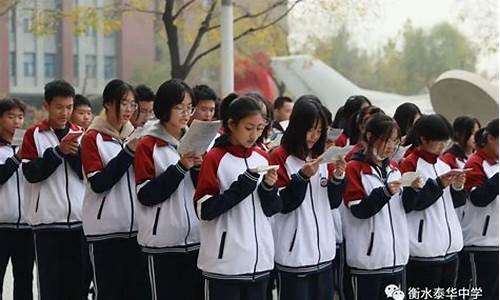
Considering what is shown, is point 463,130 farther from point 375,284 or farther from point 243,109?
point 243,109

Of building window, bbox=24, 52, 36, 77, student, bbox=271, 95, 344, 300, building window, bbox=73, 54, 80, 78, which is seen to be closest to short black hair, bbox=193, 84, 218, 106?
student, bbox=271, 95, 344, 300

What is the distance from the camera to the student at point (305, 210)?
3.77m

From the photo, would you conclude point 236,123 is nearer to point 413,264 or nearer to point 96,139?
point 96,139

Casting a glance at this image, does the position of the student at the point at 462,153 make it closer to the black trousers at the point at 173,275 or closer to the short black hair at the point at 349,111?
the short black hair at the point at 349,111

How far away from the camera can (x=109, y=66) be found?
26.6 m

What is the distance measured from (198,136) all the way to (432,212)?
1.40 metres

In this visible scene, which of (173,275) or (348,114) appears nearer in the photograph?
(173,275)

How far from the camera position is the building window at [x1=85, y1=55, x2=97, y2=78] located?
2575cm

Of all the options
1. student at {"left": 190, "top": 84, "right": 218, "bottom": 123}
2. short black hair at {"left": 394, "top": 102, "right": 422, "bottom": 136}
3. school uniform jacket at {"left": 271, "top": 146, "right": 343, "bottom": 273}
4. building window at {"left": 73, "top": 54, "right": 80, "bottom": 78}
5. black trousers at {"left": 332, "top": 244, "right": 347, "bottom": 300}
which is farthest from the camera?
building window at {"left": 73, "top": 54, "right": 80, "bottom": 78}

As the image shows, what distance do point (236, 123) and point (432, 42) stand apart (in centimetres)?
4079

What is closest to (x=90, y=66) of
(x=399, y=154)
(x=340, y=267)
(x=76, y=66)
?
(x=76, y=66)

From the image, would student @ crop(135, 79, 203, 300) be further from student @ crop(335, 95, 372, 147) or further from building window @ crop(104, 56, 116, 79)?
building window @ crop(104, 56, 116, 79)

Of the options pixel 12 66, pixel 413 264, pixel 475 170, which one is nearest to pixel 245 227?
pixel 413 264

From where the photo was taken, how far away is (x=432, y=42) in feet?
141
